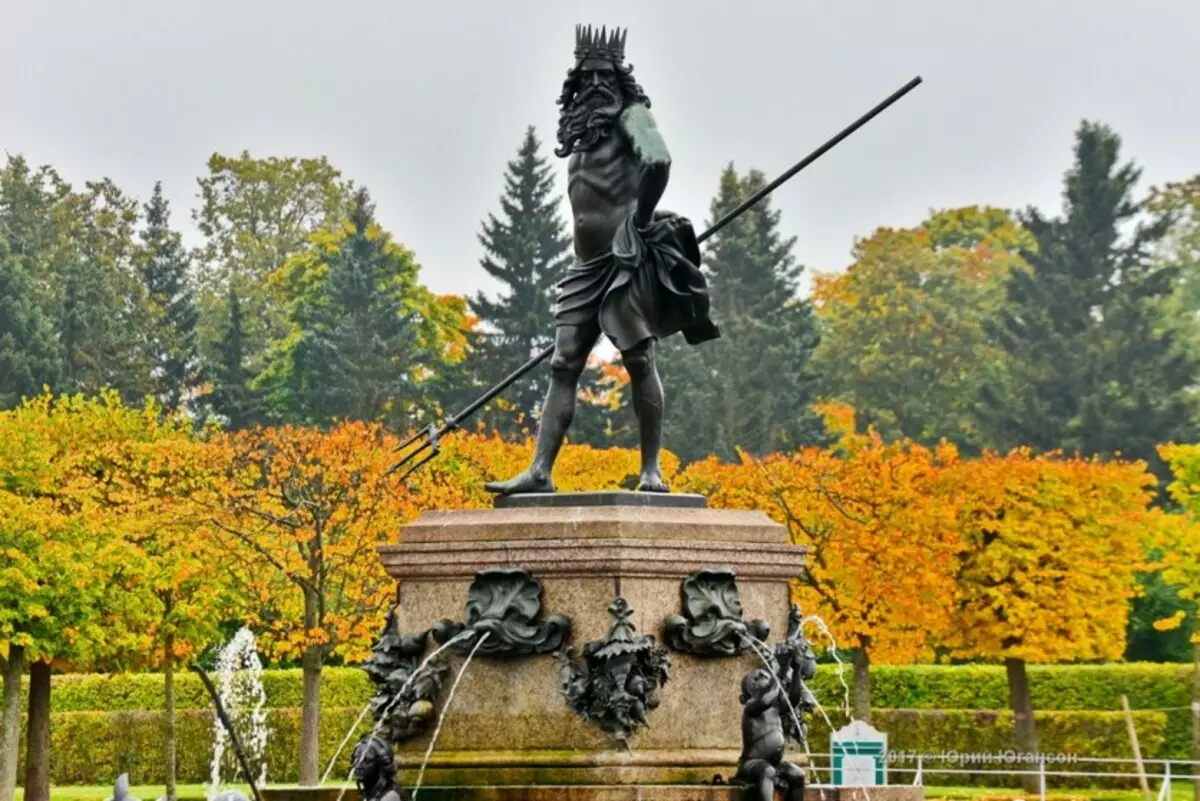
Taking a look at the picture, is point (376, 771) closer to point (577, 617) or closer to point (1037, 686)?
point (577, 617)

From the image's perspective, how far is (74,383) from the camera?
65438mm

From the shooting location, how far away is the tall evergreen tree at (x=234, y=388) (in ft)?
213

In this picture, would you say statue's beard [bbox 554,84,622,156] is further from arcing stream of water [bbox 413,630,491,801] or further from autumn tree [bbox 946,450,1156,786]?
autumn tree [bbox 946,450,1156,786]

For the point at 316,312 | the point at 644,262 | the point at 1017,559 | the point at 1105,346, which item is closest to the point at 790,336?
the point at 1105,346

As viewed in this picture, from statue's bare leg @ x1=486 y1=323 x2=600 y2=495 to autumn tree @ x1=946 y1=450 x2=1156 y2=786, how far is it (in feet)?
79.3

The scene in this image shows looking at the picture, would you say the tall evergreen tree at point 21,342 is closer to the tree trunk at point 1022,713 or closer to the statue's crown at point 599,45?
the tree trunk at point 1022,713

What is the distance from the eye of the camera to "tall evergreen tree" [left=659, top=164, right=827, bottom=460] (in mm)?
62094

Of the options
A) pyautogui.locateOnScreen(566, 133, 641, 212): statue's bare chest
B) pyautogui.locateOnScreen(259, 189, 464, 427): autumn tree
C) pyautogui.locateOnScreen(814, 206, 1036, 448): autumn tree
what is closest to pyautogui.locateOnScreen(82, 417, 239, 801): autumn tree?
pyautogui.locateOnScreen(566, 133, 641, 212): statue's bare chest

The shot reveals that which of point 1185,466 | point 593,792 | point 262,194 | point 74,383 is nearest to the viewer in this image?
point 593,792

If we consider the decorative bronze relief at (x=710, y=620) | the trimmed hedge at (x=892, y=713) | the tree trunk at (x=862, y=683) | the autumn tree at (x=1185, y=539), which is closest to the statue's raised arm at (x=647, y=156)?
the decorative bronze relief at (x=710, y=620)

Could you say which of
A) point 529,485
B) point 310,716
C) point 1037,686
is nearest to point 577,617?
point 529,485

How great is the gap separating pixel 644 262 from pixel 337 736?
27.0 m

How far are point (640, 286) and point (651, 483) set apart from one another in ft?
3.81

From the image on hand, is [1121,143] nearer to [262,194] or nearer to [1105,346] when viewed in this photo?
[1105,346]
